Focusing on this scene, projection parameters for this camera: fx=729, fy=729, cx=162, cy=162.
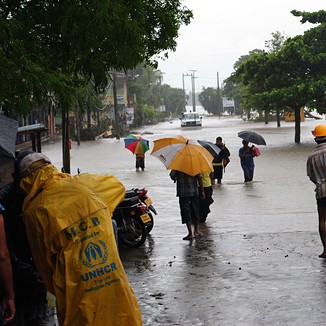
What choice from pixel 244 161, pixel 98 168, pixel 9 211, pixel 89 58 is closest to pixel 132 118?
pixel 98 168

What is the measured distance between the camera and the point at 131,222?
35.2ft

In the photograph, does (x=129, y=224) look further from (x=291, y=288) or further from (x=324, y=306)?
(x=324, y=306)

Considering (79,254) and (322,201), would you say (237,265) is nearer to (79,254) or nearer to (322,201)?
(322,201)

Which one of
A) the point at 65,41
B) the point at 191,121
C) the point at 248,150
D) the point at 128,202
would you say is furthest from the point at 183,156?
the point at 191,121

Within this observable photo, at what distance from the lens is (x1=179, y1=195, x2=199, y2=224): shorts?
36.4ft

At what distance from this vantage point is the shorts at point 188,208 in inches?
437

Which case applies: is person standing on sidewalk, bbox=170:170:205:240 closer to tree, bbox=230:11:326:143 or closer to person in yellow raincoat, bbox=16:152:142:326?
person in yellow raincoat, bbox=16:152:142:326

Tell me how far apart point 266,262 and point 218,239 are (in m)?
2.07

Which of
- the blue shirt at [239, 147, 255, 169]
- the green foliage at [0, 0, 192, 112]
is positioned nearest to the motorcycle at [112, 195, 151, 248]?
the green foliage at [0, 0, 192, 112]

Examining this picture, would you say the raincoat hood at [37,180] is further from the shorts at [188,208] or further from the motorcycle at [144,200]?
the shorts at [188,208]

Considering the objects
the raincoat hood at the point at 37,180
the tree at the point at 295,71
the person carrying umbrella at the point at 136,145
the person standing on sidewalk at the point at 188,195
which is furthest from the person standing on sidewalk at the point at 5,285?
the tree at the point at 295,71

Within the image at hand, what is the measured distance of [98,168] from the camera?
27828 mm

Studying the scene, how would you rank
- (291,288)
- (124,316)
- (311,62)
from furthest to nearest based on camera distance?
1. (311,62)
2. (291,288)
3. (124,316)

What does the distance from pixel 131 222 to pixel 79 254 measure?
6.47 meters
